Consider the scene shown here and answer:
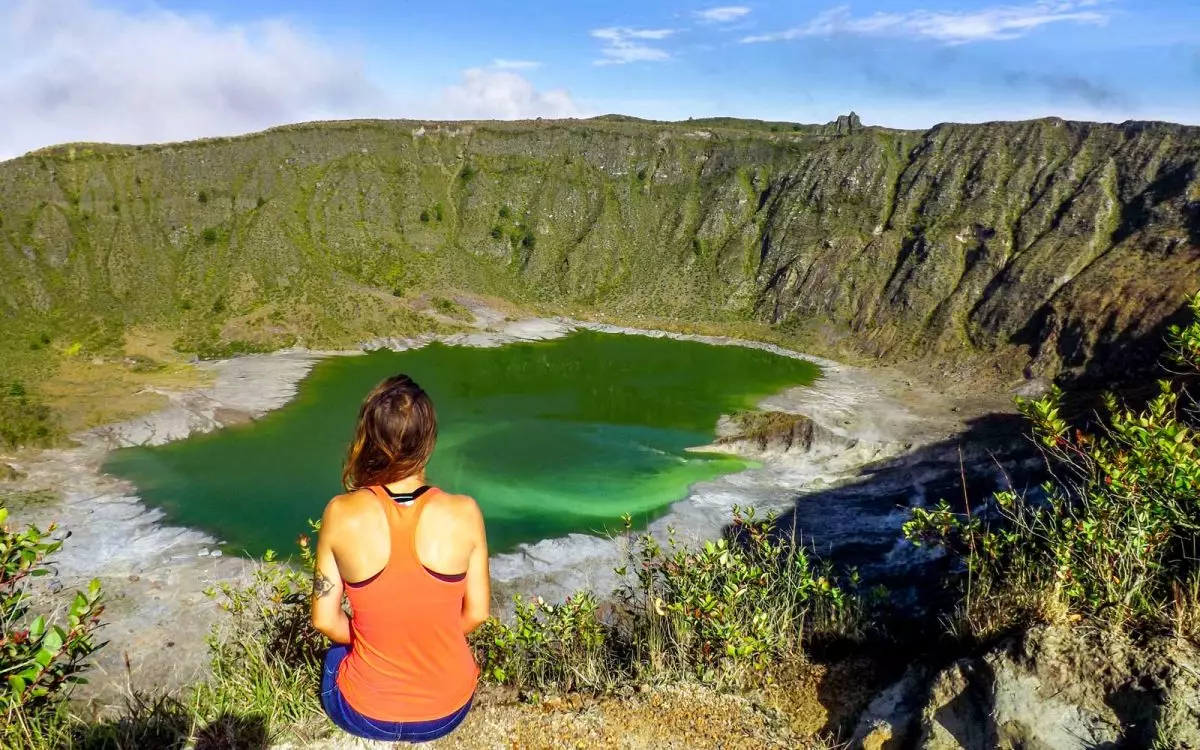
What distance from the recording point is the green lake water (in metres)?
26.8

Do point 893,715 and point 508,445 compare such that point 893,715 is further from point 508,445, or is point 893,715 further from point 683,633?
point 508,445

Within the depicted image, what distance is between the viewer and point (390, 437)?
12.1 ft

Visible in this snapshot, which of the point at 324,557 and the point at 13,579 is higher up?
the point at 324,557

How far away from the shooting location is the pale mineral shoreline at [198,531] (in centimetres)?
1855

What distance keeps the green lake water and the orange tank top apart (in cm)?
1720

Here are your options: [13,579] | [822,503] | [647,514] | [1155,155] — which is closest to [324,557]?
[13,579]

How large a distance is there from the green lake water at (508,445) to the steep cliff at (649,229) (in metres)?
13.6

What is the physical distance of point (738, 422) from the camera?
3706cm

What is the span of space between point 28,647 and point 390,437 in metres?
3.17

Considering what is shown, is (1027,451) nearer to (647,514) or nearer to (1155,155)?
(647,514)

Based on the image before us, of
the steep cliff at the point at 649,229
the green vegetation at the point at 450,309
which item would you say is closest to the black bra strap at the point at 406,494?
the steep cliff at the point at 649,229

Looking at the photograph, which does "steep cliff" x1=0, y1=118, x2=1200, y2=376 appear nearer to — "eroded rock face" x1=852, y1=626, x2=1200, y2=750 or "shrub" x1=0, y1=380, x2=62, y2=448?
"shrub" x1=0, y1=380, x2=62, y2=448

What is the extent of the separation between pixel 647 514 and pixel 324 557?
23688 millimetres

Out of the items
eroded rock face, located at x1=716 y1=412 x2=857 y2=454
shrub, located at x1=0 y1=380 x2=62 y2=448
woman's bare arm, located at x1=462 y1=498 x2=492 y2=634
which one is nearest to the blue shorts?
woman's bare arm, located at x1=462 y1=498 x2=492 y2=634
